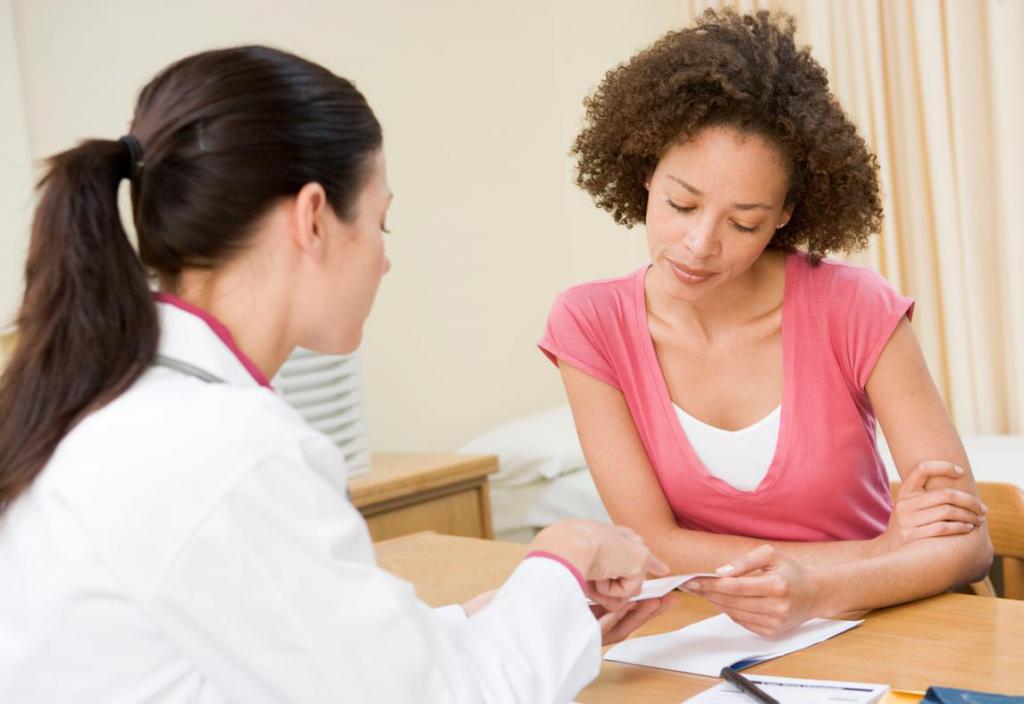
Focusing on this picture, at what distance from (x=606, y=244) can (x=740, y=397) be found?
8.11ft

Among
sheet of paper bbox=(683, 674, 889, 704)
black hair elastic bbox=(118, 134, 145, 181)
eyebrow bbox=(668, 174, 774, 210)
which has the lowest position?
sheet of paper bbox=(683, 674, 889, 704)

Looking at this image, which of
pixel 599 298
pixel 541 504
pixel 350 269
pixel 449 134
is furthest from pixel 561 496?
pixel 350 269

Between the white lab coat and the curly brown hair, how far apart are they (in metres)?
0.99

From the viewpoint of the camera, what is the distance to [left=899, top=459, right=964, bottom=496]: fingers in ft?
5.07

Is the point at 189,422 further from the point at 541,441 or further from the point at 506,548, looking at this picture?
the point at 541,441

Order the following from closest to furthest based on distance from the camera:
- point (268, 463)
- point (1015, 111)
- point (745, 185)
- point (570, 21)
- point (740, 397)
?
1. point (268, 463)
2. point (745, 185)
3. point (740, 397)
4. point (1015, 111)
5. point (570, 21)

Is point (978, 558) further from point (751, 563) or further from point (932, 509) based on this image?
point (751, 563)

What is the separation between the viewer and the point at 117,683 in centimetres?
86

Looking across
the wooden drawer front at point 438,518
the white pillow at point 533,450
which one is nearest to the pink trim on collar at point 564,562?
the wooden drawer front at point 438,518

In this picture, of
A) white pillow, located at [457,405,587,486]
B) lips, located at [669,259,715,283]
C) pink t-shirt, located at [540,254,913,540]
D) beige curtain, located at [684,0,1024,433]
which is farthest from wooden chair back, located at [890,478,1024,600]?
beige curtain, located at [684,0,1024,433]

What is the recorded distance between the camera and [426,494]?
2.99 metres

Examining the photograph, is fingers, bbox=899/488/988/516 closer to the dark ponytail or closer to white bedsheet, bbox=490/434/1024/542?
the dark ponytail

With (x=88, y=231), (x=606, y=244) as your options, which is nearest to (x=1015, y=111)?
(x=606, y=244)

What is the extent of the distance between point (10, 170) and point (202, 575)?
7.09ft
